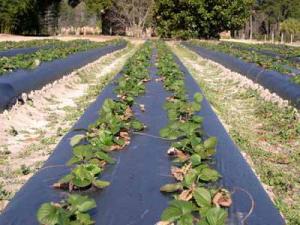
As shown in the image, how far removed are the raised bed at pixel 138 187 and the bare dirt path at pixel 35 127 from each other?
0.69 metres

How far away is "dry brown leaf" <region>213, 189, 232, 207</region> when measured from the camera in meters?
2.97

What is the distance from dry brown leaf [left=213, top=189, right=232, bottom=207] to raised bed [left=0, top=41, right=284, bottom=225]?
0.15 ft

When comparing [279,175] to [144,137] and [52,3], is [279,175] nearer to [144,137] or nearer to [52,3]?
[144,137]

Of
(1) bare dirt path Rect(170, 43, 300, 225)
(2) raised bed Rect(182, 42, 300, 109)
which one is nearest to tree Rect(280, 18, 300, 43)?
(2) raised bed Rect(182, 42, 300, 109)

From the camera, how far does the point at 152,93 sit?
25.2ft

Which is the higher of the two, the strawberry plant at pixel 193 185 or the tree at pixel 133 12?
the tree at pixel 133 12

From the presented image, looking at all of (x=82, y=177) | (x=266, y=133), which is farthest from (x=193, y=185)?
(x=266, y=133)

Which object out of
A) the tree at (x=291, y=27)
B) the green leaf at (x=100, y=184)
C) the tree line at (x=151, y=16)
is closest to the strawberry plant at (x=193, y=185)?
the green leaf at (x=100, y=184)

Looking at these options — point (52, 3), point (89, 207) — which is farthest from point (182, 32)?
point (89, 207)

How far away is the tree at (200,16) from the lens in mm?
36938

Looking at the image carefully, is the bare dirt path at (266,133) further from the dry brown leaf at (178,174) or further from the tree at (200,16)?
the tree at (200,16)

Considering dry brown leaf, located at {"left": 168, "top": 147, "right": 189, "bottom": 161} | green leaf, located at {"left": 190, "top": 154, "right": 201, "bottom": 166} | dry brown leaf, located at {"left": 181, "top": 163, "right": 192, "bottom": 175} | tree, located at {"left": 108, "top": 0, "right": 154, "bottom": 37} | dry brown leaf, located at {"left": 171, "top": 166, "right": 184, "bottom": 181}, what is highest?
tree, located at {"left": 108, "top": 0, "right": 154, "bottom": 37}

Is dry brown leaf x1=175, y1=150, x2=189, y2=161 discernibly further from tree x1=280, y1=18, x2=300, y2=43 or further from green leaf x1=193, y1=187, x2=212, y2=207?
tree x1=280, y1=18, x2=300, y2=43

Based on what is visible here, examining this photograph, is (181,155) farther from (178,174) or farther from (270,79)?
(270,79)
